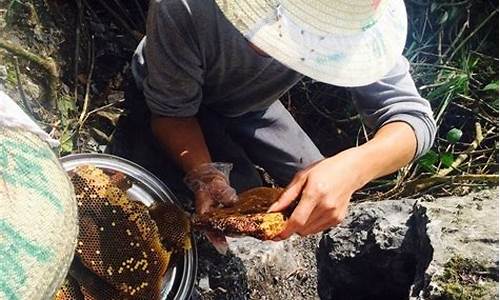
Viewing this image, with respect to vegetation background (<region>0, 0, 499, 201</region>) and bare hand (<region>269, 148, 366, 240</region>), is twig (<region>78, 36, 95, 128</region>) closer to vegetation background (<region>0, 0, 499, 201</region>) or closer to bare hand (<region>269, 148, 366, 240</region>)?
vegetation background (<region>0, 0, 499, 201</region>)

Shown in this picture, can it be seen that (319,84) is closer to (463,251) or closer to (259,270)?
(259,270)

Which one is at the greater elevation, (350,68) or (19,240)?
(19,240)

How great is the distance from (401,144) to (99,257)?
0.81 m

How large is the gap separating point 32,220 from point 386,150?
40.9 inches

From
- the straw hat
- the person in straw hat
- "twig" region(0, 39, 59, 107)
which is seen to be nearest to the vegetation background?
"twig" region(0, 39, 59, 107)

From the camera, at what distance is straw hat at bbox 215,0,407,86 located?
1342mm

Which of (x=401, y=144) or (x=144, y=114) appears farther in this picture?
(x=144, y=114)

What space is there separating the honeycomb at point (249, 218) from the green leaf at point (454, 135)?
1.19 meters

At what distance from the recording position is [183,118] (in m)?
1.93

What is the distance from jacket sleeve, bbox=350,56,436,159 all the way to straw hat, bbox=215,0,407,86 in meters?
0.45

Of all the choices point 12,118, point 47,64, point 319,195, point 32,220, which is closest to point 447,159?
point 319,195

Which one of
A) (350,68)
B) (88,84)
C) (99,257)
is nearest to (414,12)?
(88,84)

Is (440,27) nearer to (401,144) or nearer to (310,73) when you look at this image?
(401,144)

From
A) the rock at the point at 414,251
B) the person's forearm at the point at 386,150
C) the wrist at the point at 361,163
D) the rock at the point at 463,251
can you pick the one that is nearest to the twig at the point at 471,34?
the rock at the point at 414,251
